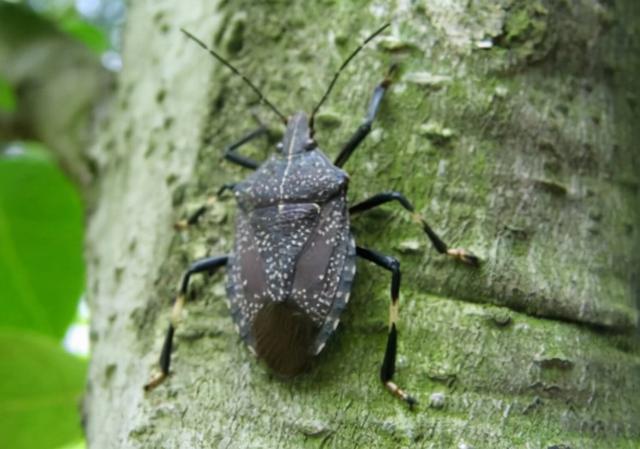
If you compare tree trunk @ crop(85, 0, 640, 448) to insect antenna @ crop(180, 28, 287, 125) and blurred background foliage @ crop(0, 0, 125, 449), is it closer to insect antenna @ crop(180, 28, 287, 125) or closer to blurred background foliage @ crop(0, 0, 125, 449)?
insect antenna @ crop(180, 28, 287, 125)

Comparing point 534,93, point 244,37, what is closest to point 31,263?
point 244,37

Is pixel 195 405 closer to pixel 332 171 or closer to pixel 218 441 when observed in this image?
pixel 218 441

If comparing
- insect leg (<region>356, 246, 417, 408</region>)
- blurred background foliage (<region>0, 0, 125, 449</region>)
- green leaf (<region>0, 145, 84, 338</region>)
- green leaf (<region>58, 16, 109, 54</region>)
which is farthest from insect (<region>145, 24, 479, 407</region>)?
green leaf (<region>58, 16, 109, 54</region>)

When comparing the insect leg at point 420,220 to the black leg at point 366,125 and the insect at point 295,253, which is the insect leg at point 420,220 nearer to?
the insect at point 295,253

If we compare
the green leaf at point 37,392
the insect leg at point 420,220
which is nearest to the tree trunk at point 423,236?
the insect leg at point 420,220

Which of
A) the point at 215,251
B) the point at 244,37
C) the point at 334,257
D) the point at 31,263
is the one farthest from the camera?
the point at 31,263

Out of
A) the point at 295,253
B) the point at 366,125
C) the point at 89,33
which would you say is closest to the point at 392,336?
the point at 295,253
